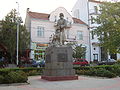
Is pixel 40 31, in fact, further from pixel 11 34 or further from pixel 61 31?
pixel 61 31

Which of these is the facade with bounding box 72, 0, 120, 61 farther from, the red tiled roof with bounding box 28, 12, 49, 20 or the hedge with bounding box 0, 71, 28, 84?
the hedge with bounding box 0, 71, 28, 84

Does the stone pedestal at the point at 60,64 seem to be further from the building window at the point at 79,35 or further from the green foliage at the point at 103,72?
the building window at the point at 79,35

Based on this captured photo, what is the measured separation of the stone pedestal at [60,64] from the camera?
14852 mm

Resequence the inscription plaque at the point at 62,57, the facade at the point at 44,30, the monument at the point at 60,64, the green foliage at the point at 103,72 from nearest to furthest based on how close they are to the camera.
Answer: the monument at the point at 60,64
the inscription plaque at the point at 62,57
the green foliage at the point at 103,72
the facade at the point at 44,30

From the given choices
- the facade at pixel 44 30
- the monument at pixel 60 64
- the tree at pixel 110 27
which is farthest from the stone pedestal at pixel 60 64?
the facade at pixel 44 30

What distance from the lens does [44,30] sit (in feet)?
134

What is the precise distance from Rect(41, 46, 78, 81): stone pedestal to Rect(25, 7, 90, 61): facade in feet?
77.6

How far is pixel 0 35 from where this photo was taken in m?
33.6

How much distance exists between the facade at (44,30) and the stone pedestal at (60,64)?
23.7m

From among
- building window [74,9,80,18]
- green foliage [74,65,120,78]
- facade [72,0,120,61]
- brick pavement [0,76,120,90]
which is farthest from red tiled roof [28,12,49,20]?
brick pavement [0,76,120,90]

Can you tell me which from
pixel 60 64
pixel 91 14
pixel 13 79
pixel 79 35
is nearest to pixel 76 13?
pixel 91 14

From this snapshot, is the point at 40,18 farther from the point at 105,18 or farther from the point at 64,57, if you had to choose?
the point at 64,57

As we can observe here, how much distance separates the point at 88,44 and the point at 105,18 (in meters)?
22.9

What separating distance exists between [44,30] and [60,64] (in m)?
26.5
